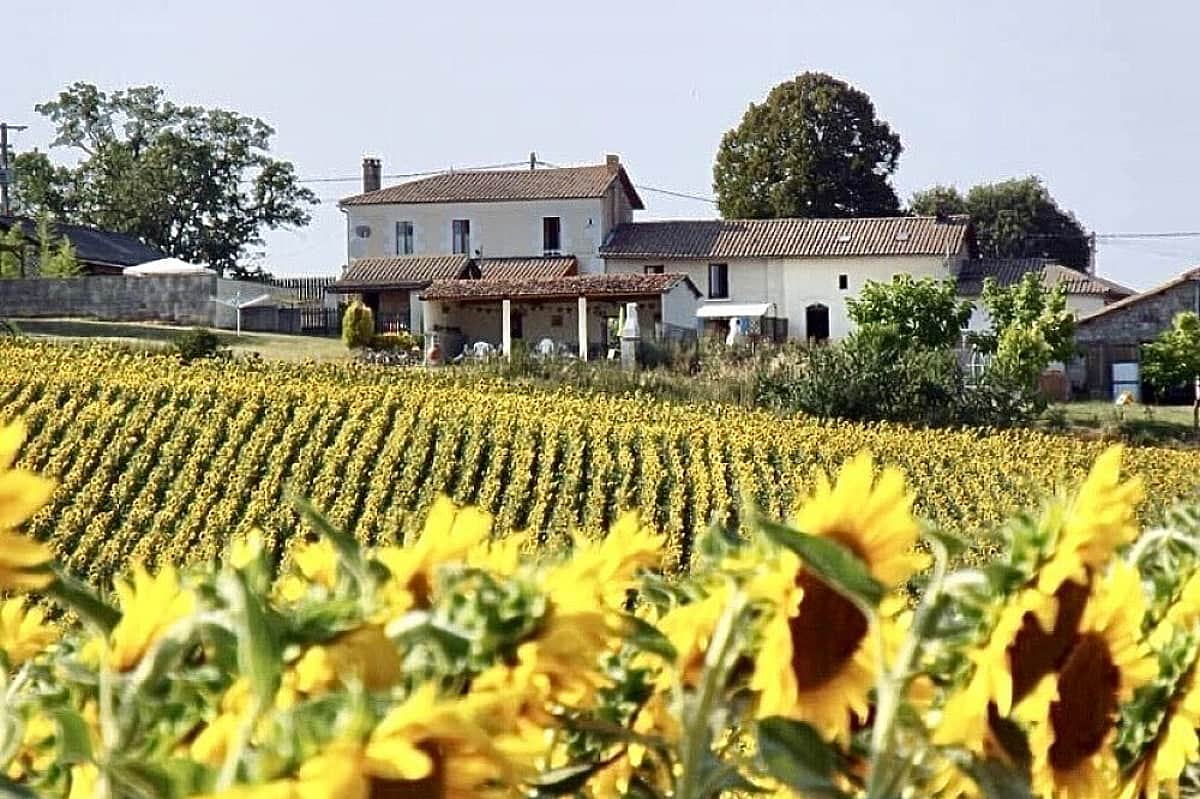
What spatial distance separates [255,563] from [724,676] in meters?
0.27

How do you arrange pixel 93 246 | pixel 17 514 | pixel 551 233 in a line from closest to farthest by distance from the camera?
pixel 17 514
pixel 551 233
pixel 93 246

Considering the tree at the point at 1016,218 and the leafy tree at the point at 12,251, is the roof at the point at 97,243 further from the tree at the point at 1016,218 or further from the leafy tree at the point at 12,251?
the tree at the point at 1016,218

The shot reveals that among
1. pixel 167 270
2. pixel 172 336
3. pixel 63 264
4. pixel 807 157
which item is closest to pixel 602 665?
pixel 172 336

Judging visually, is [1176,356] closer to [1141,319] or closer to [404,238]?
[1141,319]

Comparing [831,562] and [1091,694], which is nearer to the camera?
A: [831,562]

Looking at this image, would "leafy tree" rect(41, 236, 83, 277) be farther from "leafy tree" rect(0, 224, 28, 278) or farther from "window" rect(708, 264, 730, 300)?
"window" rect(708, 264, 730, 300)

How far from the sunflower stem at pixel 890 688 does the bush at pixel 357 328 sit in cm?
2808

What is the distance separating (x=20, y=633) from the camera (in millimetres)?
1176

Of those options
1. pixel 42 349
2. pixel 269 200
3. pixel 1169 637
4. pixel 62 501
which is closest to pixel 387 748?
pixel 1169 637

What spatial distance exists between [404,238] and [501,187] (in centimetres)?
240

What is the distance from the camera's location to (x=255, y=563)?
0.84 meters

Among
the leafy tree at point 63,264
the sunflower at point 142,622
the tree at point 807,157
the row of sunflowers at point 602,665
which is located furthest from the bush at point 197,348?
the tree at point 807,157

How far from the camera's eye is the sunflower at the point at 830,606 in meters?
0.98

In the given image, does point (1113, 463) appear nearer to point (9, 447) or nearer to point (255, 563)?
point (255, 563)
